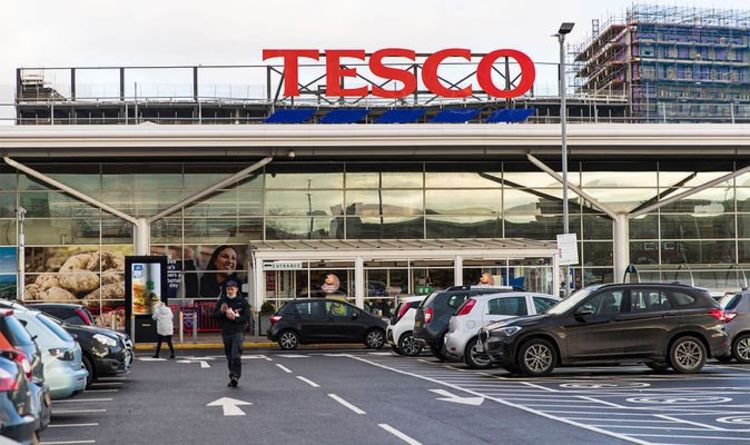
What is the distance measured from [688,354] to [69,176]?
1041 inches

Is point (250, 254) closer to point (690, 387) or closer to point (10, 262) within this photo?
point (10, 262)

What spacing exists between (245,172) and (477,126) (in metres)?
8.34

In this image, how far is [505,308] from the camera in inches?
906

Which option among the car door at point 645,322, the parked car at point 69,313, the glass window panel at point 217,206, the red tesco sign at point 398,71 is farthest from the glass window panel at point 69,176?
the car door at point 645,322

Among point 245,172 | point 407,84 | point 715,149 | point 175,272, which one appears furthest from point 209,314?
point 715,149

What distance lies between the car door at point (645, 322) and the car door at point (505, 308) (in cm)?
326

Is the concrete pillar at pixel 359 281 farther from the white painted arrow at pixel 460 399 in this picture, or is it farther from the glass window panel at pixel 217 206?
the white painted arrow at pixel 460 399

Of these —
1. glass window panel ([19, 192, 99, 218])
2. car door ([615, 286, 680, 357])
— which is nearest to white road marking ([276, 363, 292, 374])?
car door ([615, 286, 680, 357])

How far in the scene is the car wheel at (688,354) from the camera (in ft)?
65.7

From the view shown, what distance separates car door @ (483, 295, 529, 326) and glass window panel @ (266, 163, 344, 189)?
62.3ft

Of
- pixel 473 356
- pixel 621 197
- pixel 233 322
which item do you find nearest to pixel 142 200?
pixel 621 197

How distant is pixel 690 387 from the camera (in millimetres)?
17672

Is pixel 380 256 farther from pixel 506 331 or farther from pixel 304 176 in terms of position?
pixel 506 331

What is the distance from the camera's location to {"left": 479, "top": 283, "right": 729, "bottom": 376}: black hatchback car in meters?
19.5
